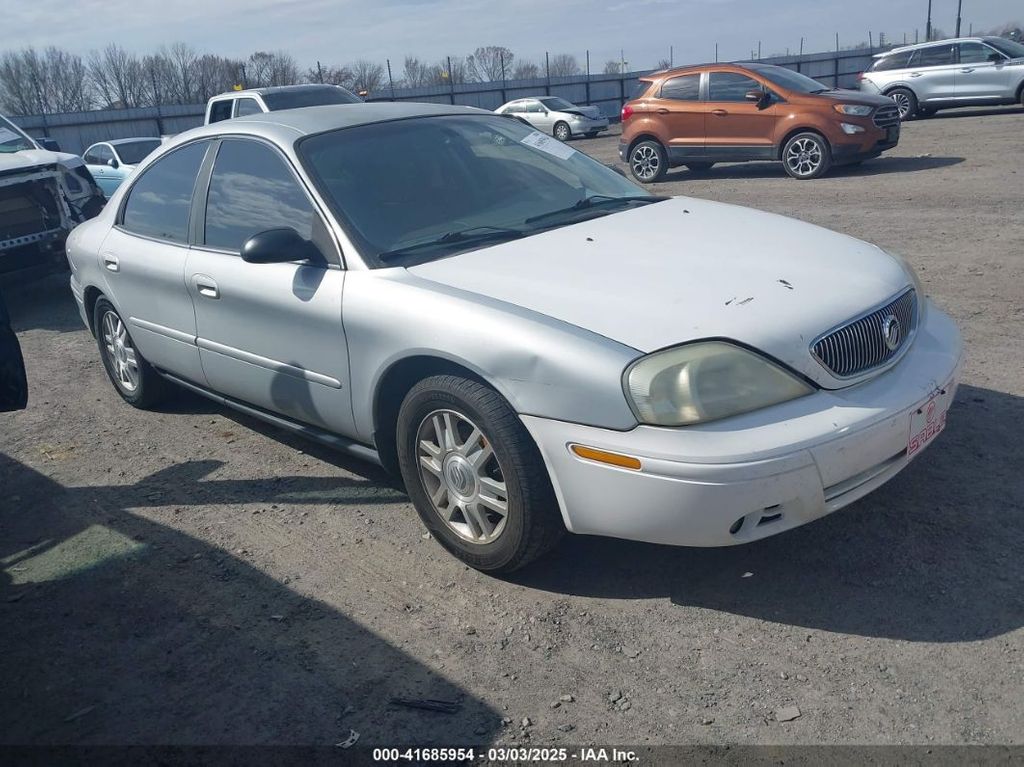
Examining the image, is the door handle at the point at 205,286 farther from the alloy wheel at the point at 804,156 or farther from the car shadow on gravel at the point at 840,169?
the alloy wheel at the point at 804,156

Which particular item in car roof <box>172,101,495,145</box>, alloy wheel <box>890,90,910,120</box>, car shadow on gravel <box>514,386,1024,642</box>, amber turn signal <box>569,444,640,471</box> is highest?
car roof <box>172,101,495,145</box>

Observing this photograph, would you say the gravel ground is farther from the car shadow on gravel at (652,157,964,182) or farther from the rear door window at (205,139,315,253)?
the car shadow on gravel at (652,157,964,182)

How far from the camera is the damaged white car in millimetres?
8617

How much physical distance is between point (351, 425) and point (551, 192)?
4.72 ft

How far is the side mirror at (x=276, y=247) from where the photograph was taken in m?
3.74

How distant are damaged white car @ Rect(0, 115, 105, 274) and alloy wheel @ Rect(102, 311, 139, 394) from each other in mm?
3605

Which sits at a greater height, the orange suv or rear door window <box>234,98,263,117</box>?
rear door window <box>234,98,263,117</box>

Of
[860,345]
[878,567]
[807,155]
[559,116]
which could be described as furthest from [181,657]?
[559,116]

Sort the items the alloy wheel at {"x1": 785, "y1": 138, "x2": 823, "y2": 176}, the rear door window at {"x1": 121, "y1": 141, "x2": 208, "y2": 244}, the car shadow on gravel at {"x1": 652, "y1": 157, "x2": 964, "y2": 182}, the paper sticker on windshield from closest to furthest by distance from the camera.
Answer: the paper sticker on windshield, the rear door window at {"x1": 121, "y1": 141, "x2": 208, "y2": 244}, the alloy wheel at {"x1": 785, "y1": 138, "x2": 823, "y2": 176}, the car shadow on gravel at {"x1": 652, "y1": 157, "x2": 964, "y2": 182}

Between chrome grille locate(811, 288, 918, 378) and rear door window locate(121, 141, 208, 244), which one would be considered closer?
chrome grille locate(811, 288, 918, 378)

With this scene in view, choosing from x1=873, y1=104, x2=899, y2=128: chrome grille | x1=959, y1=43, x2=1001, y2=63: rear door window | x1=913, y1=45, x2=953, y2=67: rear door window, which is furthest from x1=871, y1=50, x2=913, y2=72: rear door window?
x1=873, y1=104, x2=899, y2=128: chrome grille

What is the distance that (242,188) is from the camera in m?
4.43

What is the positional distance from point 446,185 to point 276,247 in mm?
846

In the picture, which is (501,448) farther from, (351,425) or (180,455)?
(180,455)
